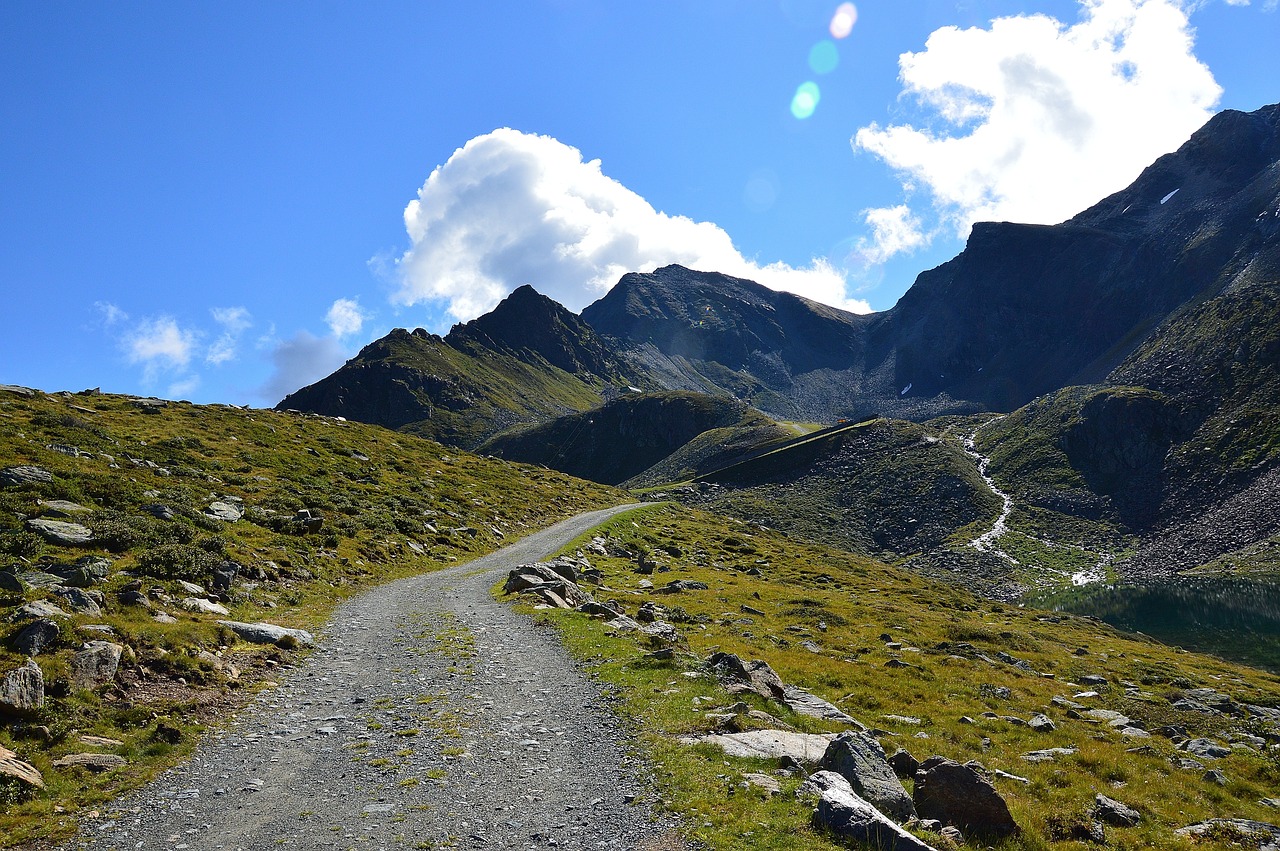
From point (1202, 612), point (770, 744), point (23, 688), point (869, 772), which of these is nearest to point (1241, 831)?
point (869, 772)

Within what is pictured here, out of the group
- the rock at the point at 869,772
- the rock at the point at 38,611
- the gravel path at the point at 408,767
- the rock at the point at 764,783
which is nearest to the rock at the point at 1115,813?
the rock at the point at 869,772

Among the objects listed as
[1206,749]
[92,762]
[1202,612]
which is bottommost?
[1202,612]

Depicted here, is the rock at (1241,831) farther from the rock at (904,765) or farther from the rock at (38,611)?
the rock at (38,611)

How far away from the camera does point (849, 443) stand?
575 ft

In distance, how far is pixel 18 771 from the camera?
10.5 m

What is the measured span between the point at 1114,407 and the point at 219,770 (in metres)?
217

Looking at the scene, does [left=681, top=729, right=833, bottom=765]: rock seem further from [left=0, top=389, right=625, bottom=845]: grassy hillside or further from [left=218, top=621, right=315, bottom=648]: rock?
[left=218, top=621, right=315, bottom=648]: rock

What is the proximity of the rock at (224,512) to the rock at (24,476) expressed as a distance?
634 centimetres

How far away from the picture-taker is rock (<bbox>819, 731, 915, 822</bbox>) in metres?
11.0

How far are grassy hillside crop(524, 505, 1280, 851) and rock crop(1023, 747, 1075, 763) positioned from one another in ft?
0.78

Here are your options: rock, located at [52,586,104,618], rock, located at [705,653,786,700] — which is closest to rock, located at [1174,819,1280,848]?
rock, located at [705,653,786,700]

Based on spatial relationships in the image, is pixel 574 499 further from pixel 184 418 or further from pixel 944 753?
pixel 944 753

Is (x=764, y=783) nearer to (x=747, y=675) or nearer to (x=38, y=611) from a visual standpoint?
(x=747, y=675)

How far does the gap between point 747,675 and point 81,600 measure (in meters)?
19.7
